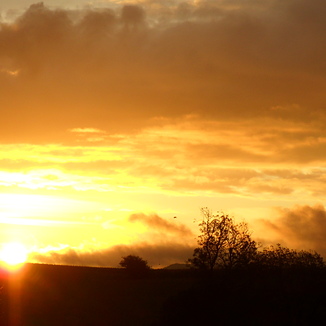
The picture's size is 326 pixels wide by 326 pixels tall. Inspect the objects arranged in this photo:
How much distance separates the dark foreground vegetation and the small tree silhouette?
92cm

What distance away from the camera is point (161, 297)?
70.4 metres

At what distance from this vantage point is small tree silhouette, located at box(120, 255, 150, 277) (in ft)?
283

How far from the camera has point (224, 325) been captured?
138 ft

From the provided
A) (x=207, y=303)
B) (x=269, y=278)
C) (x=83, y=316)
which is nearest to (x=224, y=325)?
(x=207, y=303)

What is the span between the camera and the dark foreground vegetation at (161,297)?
135ft

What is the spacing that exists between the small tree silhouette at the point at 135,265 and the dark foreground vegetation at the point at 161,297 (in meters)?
0.92

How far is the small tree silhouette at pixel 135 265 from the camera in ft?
283

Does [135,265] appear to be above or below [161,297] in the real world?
above

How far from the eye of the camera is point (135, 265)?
8719cm

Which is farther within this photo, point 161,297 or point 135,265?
point 135,265

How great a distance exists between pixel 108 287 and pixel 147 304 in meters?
11.8

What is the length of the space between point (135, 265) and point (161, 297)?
17.3 m

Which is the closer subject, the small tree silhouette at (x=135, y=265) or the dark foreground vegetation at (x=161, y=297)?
the dark foreground vegetation at (x=161, y=297)

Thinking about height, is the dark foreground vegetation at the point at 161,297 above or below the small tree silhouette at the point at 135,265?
below
